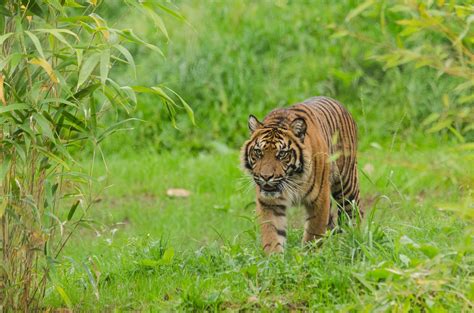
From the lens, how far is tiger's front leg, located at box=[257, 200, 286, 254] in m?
6.10

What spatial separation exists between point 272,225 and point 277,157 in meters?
0.43

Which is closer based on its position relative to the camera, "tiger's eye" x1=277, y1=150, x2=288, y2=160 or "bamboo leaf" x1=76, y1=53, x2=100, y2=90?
"bamboo leaf" x1=76, y1=53, x2=100, y2=90

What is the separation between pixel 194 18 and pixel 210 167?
2.54 metres

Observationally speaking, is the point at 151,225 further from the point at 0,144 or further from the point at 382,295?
the point at 382,295

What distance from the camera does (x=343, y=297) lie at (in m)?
4.94

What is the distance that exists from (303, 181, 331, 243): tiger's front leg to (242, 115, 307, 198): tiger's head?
6.9 inches

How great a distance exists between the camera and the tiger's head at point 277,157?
627cm

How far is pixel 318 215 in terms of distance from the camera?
6344 millimetres

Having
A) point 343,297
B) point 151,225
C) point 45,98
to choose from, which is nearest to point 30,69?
point 45,98

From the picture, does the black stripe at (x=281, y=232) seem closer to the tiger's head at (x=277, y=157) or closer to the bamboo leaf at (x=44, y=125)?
the tiger's head at (x=277, y=157)

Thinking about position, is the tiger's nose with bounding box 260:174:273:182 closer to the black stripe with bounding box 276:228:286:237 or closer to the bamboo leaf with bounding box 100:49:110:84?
the black stripe with bounding box 276:228:286:237

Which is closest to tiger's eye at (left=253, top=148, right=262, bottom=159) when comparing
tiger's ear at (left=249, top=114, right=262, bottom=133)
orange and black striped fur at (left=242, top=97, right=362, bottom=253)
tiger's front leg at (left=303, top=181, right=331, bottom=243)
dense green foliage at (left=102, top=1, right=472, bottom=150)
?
orange and black striped fur at (left=242, top=97, right=362, bottom=253)

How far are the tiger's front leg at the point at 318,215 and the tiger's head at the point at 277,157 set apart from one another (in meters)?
0.18

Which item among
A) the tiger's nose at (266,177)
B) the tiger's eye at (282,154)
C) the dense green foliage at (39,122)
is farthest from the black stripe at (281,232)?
the dense green foliage at (39,122)
